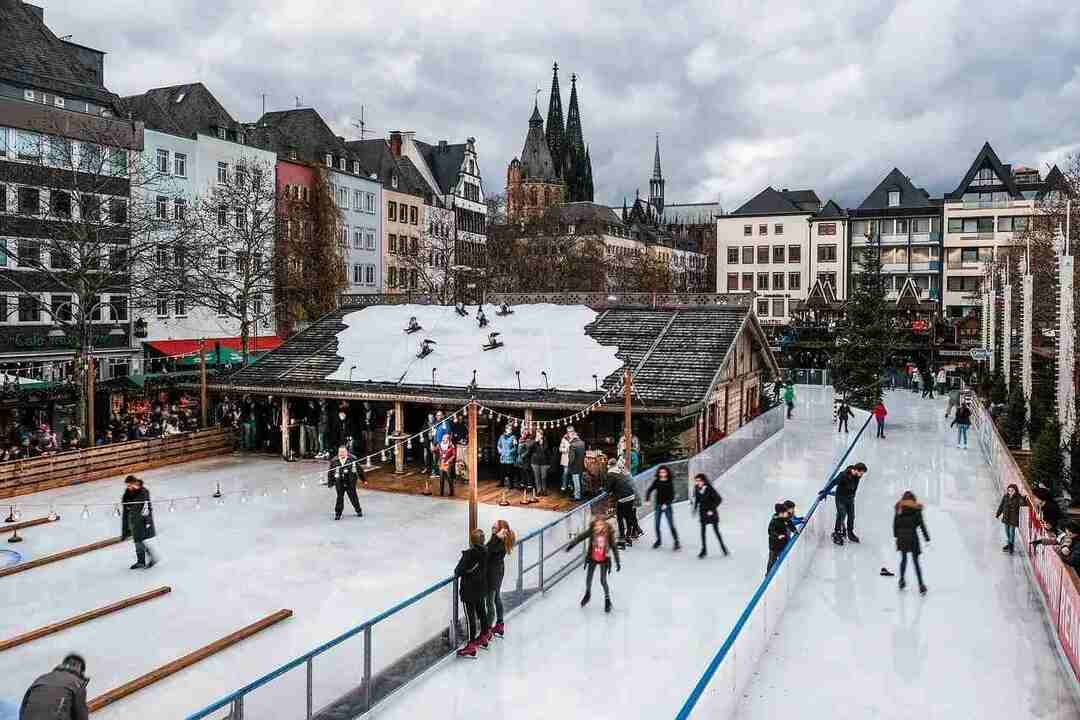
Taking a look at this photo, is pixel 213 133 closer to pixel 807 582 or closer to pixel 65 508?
pixel 65 508

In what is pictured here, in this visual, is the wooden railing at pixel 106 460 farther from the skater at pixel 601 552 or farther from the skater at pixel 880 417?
the skater at pixel 880 417

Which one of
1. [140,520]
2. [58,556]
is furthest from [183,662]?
[58,556]

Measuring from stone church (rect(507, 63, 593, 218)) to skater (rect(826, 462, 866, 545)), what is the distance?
8856 cm

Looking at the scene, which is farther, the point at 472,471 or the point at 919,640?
the point at 472,471

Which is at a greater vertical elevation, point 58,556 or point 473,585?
point 473,585

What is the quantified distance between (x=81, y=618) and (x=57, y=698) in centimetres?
644

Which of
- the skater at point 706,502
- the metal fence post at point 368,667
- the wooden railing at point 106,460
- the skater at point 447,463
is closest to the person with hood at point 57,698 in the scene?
the metal fence post at point 368,667

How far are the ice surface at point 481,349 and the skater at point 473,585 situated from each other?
13.5m

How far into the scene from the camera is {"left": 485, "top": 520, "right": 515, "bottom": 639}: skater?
1123cm

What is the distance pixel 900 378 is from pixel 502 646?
44.5 m

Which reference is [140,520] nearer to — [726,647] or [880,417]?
[726,647]

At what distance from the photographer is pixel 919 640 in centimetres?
1156

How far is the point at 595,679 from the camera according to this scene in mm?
10484

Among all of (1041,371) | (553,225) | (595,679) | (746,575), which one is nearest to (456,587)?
(595,679)
